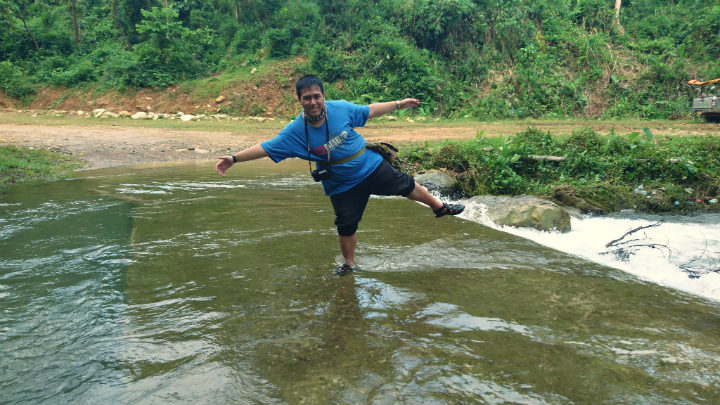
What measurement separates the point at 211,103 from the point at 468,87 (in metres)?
11.9

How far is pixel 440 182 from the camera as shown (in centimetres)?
859

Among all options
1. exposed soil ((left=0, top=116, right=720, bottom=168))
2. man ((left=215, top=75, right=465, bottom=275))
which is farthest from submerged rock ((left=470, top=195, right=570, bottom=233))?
exposed soil ((left=0, top=116, right=720, bottom=168))

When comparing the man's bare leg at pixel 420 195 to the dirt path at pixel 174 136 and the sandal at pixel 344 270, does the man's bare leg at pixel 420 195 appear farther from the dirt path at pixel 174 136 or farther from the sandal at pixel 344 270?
the dirt path at pixel 174 136

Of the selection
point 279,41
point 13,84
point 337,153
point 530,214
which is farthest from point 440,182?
point 13,84

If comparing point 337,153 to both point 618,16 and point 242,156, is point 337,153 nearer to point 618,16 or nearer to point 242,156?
point 242,156

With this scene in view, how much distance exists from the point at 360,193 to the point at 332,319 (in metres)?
1.25

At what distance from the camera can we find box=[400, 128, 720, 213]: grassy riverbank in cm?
776

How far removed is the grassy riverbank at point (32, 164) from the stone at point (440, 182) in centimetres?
728

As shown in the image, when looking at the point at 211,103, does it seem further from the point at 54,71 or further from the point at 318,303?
the point at 318,303

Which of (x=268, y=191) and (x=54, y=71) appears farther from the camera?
(x=54, y=71)

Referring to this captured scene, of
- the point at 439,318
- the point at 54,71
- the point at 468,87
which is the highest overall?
the point at 54,71

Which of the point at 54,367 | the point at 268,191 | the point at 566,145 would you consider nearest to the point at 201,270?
the point at 54,367

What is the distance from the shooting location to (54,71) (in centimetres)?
2694

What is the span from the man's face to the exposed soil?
31.3ft
